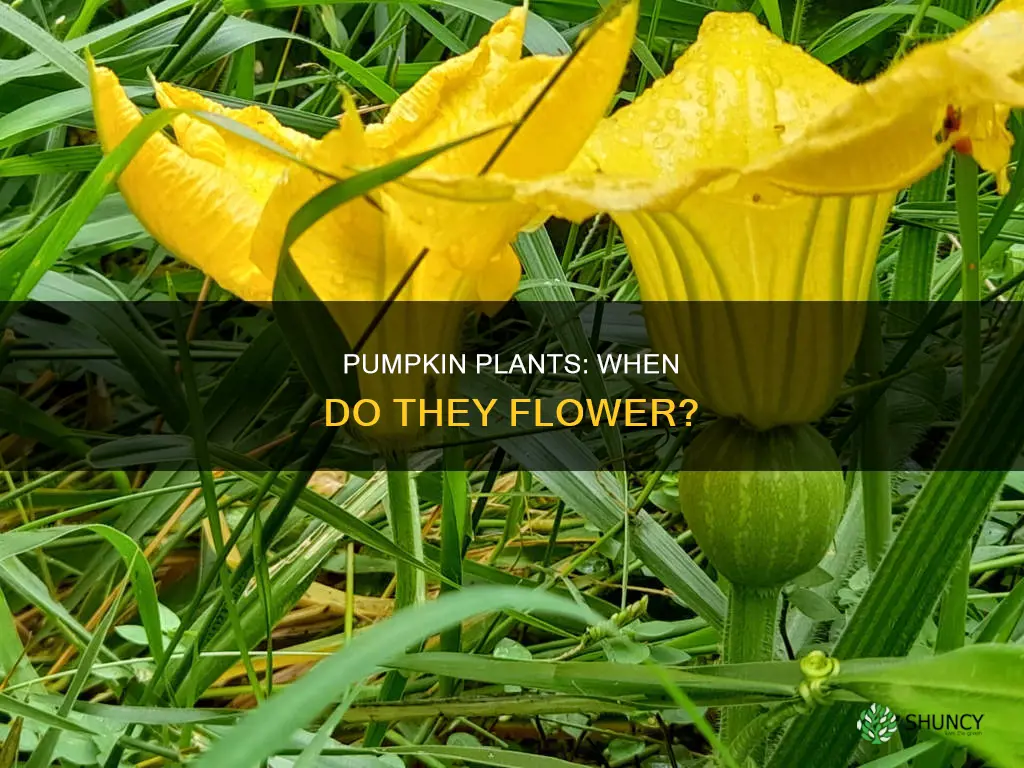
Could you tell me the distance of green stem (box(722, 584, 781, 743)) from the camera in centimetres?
43

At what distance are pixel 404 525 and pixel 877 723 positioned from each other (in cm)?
24

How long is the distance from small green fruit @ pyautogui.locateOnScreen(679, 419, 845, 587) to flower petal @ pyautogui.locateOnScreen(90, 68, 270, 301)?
0.20 m

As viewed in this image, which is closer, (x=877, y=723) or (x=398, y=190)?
(x=398, y=190)

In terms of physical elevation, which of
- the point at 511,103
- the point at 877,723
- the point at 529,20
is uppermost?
the point at 529,20

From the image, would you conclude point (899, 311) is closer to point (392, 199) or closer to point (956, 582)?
point (956, 582)

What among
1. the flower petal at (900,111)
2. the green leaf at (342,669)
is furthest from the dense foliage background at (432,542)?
the flower petal at (900,111)

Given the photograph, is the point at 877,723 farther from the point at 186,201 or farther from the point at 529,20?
the point at 529,20

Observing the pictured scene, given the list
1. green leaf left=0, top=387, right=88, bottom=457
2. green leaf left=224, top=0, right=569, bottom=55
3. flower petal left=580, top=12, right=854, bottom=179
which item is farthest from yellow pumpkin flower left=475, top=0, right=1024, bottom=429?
green leaf left=0, top=387, right=88, bottom=457

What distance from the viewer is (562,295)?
0.65 metres

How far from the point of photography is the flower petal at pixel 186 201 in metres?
0.39

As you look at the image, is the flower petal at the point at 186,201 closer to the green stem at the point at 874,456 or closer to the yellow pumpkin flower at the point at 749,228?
the yellow pumpkin flower at the point at 749,228

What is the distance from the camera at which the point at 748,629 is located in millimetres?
436

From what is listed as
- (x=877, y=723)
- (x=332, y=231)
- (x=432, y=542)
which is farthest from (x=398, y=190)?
(x=432, y=542)

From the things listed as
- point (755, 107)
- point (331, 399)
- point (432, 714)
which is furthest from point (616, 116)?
point (432, 714)
